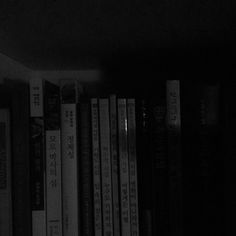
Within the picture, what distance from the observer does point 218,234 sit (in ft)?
2.25

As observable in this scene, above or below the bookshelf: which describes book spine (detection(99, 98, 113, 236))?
below

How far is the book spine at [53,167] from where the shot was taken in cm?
64

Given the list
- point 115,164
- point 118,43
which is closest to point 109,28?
point 118,43

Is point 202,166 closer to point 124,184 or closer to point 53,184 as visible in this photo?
point 124,184

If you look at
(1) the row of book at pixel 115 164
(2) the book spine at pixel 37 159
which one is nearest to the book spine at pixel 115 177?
(1) the row of book at pixel 115 164

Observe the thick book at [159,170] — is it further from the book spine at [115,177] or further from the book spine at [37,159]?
the book spine at [37,159]

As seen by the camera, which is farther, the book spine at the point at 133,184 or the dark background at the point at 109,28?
the book spine at the point at 133,184

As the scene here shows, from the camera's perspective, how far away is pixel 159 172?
0.66m

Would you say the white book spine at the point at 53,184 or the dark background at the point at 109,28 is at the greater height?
the dark background at the point at 109,28

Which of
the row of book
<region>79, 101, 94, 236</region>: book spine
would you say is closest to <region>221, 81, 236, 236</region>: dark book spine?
the row of book

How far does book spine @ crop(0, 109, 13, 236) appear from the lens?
0.63 m

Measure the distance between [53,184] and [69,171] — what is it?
0.03 meters

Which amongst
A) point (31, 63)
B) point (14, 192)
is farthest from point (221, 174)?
point (31, 63)

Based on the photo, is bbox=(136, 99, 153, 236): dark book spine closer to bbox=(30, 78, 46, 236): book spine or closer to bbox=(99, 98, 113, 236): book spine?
bbox=(99, 98, 113, 236): book spine
